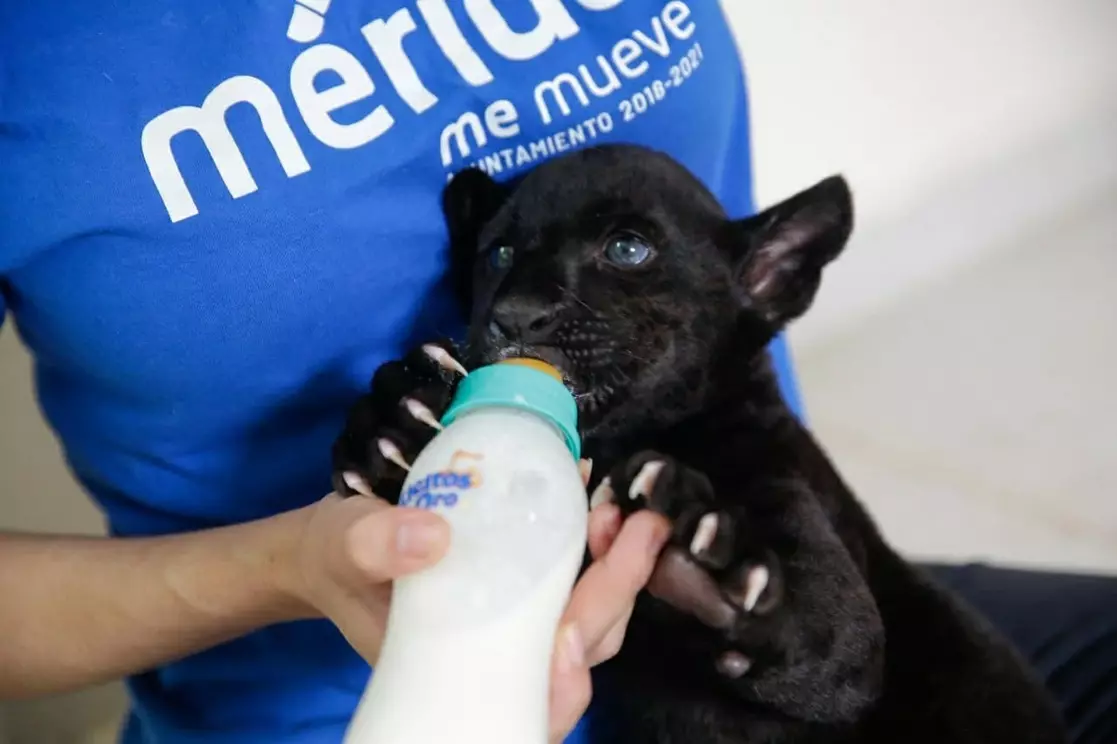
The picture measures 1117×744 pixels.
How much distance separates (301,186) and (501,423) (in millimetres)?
354

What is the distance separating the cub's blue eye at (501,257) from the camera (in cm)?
86

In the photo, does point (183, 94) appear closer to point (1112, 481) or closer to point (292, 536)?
point (292, 536)

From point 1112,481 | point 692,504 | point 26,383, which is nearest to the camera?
point 692,504

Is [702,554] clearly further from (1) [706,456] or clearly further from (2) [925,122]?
(2) [925,122]

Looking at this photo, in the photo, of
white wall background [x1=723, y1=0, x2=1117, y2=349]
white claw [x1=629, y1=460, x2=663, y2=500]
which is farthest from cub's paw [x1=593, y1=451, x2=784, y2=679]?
white wall background [x1=723, y1=0, x2=1117, y2=349]

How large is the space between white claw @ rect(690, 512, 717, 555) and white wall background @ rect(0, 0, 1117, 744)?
1295 mm

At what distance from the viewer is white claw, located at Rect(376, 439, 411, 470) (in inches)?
27.1

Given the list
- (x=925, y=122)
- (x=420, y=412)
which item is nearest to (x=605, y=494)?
(x=420, y=412)

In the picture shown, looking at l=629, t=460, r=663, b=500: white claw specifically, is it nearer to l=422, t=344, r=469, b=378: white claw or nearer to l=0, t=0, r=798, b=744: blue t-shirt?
l=422, t=344, r=469, b=378: white claw

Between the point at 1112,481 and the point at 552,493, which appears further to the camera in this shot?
the point at 1112,481

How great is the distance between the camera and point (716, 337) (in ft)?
2.80

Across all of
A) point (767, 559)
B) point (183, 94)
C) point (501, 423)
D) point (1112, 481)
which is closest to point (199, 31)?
point (183, 94)

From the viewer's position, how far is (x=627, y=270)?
824mm

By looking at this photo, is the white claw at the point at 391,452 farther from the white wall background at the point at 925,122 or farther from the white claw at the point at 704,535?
the white wall background at the point at 925,122
